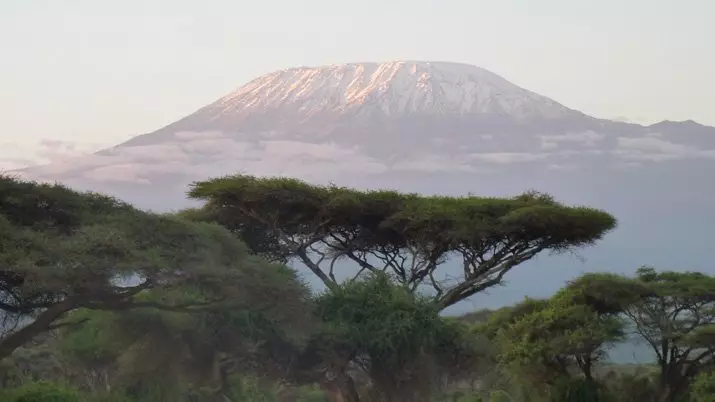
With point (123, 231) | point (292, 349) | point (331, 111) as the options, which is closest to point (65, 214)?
point (123, 231)

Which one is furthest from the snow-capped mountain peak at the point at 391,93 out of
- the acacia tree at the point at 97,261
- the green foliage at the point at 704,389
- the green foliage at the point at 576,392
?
the acacia tree at the point at 97,261

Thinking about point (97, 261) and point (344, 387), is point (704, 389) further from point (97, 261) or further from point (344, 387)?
point (97, 261)

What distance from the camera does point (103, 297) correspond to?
15250mm

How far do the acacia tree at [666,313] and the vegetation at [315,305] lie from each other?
53 millimetres

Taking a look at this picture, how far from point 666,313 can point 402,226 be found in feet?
24.5

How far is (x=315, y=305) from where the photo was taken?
59.8 feet

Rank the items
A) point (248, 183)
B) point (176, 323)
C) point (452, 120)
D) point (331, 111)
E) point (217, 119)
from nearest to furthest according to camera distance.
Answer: point (176, 323), point (248, 183), point (217, 119), point (331, 111), point (452, 120)

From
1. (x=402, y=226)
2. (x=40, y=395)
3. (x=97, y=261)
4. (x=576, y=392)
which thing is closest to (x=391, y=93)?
(x=402, y=226)

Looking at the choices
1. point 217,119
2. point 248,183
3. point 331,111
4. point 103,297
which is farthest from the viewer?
point 331,111

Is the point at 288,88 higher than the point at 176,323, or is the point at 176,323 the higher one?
the point at 288,88

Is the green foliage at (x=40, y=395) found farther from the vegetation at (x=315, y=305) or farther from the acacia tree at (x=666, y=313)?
the acacia tree at (x=666, y=313)

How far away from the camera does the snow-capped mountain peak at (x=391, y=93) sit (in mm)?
99000

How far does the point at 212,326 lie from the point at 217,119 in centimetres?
7243

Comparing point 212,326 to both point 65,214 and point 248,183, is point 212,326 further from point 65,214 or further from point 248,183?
point 248,183
